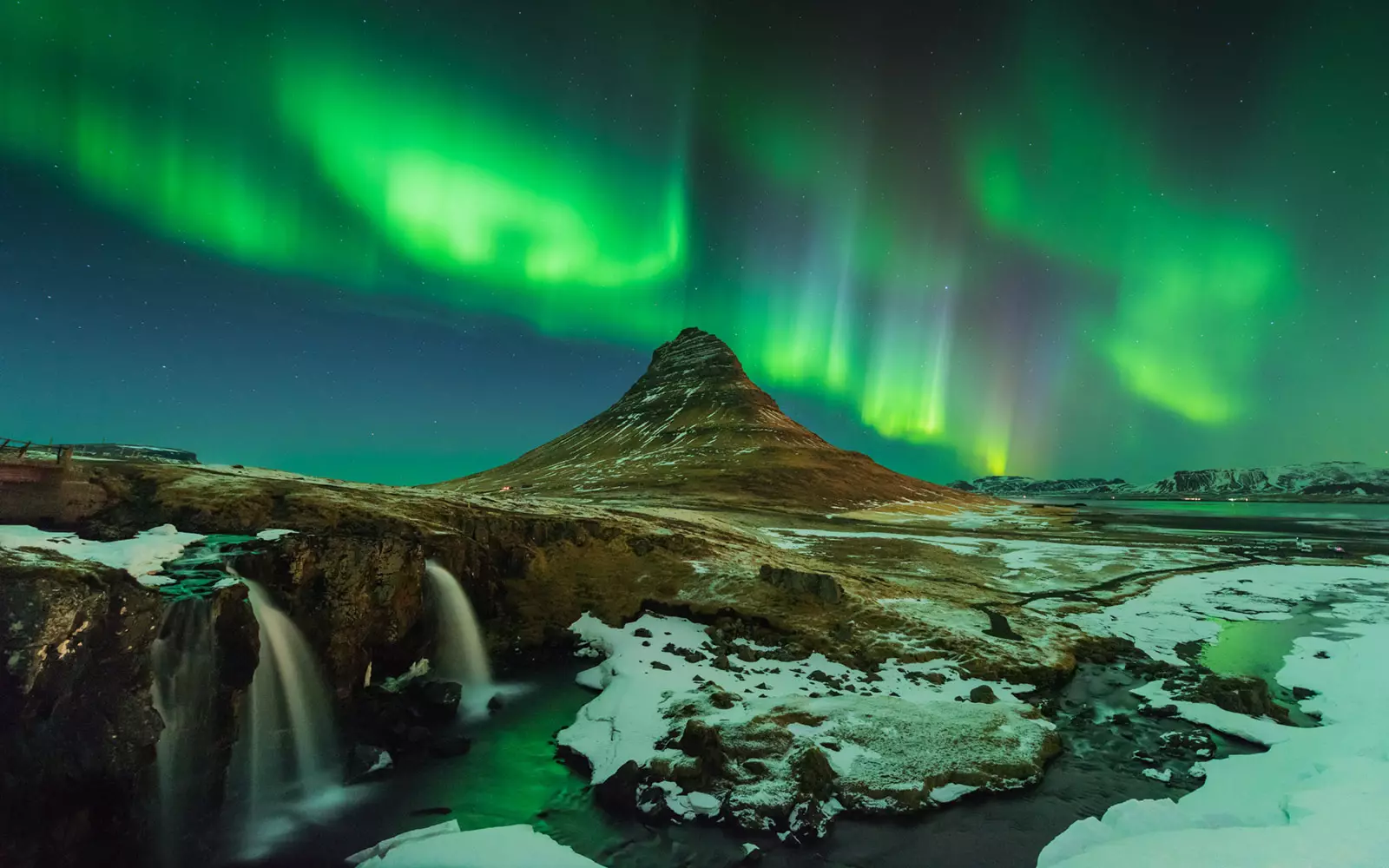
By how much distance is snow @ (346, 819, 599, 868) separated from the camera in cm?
1380

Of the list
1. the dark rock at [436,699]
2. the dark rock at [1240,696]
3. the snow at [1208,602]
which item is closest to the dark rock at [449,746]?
the dark rock at [436,699]

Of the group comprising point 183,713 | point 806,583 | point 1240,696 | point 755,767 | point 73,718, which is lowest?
point 755,767

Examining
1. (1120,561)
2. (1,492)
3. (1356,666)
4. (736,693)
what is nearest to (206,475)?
(1,492)

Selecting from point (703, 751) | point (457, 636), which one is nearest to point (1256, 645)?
point (703, 751)

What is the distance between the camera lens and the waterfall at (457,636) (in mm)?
26500

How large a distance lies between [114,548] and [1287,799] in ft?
121

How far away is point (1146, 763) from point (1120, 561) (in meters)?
56.3

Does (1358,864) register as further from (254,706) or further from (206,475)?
(206,475)

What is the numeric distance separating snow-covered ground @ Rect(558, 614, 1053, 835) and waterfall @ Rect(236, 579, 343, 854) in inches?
→ 300

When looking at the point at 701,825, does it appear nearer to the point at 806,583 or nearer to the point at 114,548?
the point at 806,583

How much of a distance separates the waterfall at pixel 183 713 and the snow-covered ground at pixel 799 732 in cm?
1009

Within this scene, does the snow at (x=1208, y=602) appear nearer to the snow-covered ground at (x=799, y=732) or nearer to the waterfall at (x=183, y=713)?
the snow-covered ground at (x=799, y=732)

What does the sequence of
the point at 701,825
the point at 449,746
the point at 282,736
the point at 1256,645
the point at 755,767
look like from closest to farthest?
the point at 701,825 < the point at 755,767 < the point at 282,736 < the point at 449,746 < the point at 1256,645

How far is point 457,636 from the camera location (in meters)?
28.6
